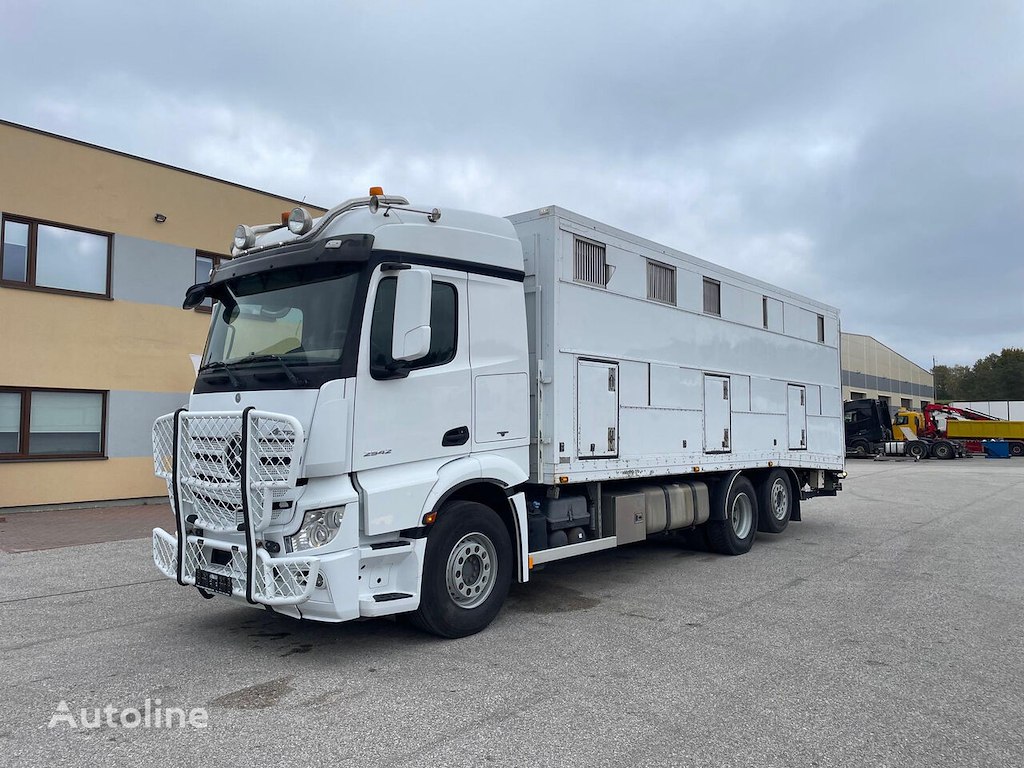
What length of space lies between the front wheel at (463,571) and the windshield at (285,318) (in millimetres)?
1552

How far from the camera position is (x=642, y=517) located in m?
7.59

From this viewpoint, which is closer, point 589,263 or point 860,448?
point 589,263

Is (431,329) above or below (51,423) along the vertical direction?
above

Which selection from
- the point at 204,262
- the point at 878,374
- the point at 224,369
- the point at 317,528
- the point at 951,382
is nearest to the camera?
the point at 317,528

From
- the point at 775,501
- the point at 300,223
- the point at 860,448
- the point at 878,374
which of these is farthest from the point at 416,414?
the point at 878,374

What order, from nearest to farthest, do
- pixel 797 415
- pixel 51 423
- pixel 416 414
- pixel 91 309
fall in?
pixel 416 414 < pixel 797 415 < pixel 51 423 < pixel 91 309

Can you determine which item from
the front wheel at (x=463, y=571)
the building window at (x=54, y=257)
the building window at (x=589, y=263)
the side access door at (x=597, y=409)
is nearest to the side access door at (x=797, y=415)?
the side access door at (x=597, y=409)

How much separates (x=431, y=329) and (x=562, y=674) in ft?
8.46

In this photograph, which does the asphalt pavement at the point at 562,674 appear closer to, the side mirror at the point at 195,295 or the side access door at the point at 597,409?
the side access door at the point at 597,409

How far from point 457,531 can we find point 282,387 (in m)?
1.66

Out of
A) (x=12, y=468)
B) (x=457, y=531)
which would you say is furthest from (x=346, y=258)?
(x=12, y=468)

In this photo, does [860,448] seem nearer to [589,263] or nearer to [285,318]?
[589,263]

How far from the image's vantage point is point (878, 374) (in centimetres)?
5647

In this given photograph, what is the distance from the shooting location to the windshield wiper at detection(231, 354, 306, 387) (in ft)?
16.0
